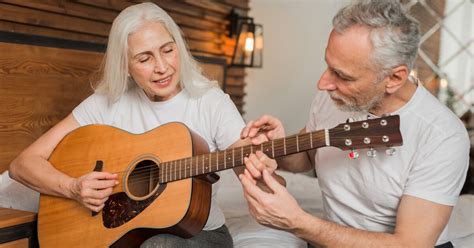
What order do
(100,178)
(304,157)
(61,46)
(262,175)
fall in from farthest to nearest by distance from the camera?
(61,46) < (304,157) < (100,178) < (262,175)

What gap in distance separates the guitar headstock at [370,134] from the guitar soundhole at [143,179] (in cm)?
65

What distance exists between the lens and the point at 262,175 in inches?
56.7

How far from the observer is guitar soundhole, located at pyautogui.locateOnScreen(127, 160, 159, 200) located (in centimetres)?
177

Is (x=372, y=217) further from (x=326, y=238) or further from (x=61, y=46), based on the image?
(x=61, y=46)

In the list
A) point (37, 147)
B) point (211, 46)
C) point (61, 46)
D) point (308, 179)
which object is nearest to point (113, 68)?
point (37, 147)

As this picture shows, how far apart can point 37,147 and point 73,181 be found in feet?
0.93

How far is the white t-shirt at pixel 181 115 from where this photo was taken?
1852 millimetres

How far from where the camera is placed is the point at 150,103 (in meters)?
1.99

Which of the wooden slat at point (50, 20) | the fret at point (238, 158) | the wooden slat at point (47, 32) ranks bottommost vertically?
the fret at point (238, 158)

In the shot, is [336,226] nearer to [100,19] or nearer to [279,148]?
[279,148]

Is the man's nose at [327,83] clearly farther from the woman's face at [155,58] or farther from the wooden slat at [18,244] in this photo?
the wooden slat at [18,244]

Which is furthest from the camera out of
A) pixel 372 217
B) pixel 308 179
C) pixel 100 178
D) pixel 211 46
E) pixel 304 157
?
pixel 211 46

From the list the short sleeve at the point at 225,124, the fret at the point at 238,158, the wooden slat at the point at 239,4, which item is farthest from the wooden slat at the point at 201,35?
the fret at the point at 238,158

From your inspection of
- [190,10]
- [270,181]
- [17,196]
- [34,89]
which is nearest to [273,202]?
[270,181]
